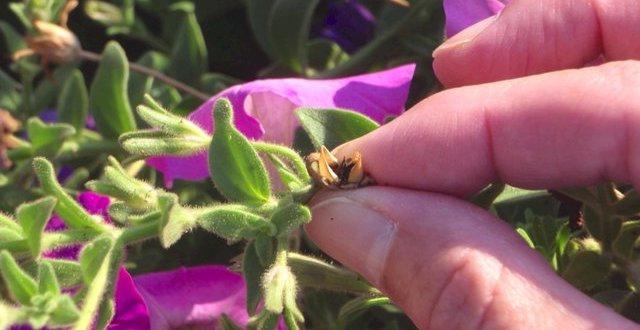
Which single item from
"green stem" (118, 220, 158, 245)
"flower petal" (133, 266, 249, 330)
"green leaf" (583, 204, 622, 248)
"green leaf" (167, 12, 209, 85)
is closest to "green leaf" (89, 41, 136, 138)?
"green leaf" (167, 12, 209, 85)

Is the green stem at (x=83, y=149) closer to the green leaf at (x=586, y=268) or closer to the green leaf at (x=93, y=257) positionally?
the green leaf at (x=93, y=257)

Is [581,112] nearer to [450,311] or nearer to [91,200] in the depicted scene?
[450,311]

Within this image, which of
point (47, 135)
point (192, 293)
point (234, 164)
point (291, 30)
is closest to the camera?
point (234, 164)

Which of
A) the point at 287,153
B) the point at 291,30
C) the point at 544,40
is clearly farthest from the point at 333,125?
the point at 291,30

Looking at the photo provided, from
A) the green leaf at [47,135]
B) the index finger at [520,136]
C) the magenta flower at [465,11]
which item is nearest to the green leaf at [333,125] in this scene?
the index finger at [520,136]

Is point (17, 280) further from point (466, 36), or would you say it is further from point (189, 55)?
point (189, 55)
